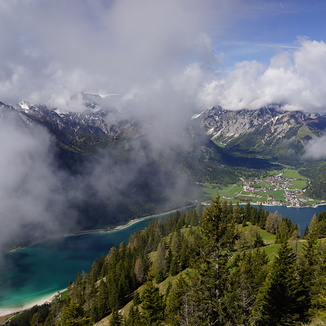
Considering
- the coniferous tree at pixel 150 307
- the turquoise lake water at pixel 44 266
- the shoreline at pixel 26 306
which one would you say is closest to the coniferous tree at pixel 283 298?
the coniferous tree at pixel 150 307

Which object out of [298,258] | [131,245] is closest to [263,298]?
[298,258]

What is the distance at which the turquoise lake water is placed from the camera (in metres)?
118

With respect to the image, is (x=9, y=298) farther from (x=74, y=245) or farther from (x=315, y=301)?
(x=315, y=301)

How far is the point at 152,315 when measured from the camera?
3091 centimetres

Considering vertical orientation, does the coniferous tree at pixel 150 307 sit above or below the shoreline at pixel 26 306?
above

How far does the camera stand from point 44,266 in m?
150

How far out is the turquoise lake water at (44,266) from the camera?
118 meters

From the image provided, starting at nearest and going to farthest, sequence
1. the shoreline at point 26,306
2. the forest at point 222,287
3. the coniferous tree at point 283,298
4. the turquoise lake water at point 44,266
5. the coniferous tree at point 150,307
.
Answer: the forest at point 222,287 → the coniferous tree at point 283,298 → the coniferous tree at point 150,307 → the shoreline at point 26,306 → the turquoise lake water at point 44,266

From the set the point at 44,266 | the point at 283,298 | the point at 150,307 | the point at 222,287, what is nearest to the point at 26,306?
the point at 44,266

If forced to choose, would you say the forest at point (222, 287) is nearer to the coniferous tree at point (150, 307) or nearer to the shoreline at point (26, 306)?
the coniferous tree at point (150, 307)

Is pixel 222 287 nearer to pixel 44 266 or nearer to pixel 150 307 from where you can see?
pixel 150 307

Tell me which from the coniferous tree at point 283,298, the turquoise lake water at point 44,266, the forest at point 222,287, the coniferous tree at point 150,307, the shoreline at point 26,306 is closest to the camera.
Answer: the forest at point 222,287

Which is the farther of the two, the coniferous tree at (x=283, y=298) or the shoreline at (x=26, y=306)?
the shoreline at (x=26, y=306)

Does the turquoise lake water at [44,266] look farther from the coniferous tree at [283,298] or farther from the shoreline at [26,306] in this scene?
the coniferous tree at [283,298]
